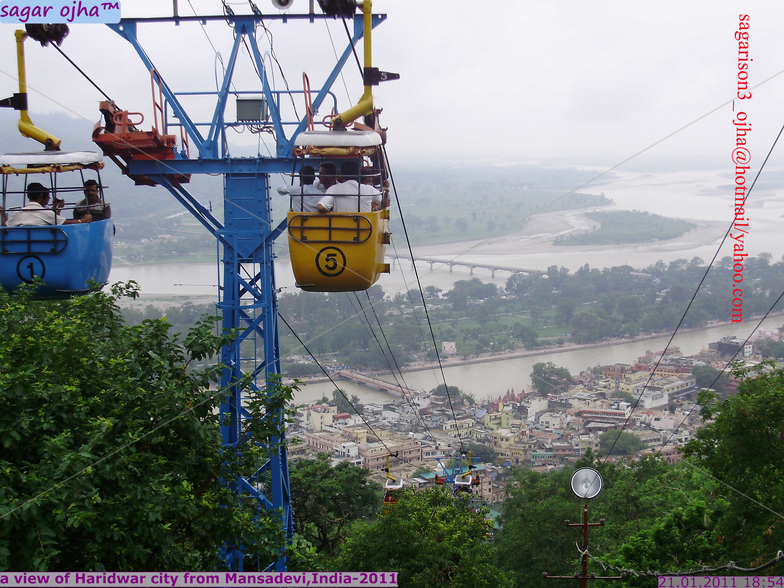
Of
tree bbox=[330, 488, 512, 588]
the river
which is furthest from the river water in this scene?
tree bbox=[330, 488, 512, 588]

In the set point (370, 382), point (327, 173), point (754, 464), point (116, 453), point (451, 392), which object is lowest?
point (451, 392)

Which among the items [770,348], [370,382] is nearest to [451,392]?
[370,382]

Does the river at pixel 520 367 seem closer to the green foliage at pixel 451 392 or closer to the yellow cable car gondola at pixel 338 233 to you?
the green foliage at pixel 451 392

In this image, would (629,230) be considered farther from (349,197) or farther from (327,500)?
(349,197)

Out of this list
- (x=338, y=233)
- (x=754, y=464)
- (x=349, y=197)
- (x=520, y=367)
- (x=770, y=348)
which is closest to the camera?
(x=338, y=233)

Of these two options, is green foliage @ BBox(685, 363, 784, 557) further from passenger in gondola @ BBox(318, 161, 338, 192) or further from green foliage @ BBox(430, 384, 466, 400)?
green foliage @ BBox(430, 384, 466, 400)
